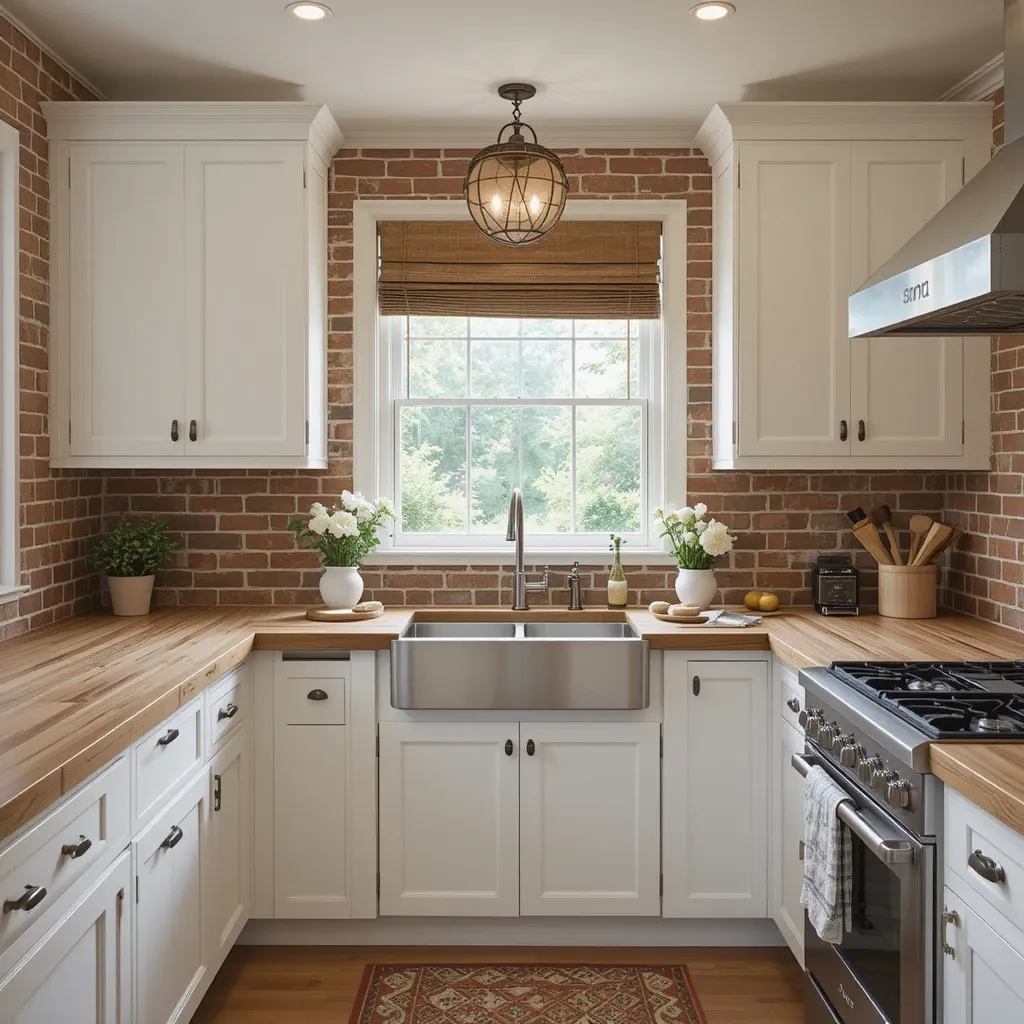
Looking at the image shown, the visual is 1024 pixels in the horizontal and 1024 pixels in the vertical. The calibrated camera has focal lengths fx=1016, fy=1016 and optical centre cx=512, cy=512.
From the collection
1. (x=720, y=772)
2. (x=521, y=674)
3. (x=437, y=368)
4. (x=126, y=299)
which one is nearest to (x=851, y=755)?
(x=720, y=772)

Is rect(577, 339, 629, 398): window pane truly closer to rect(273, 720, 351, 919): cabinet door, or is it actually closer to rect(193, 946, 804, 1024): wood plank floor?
rect(273, 720, 351, 919): cabinet door

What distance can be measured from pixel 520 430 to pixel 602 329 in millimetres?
495

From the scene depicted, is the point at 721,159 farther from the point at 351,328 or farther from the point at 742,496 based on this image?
the point at 351,328

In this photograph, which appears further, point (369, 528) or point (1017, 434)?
point (369, 528)

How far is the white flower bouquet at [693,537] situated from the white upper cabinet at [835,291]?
0.81 ft

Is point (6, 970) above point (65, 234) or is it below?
below

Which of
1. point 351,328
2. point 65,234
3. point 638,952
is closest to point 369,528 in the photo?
point 351,328

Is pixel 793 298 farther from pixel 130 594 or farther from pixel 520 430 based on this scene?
pixel 130 594

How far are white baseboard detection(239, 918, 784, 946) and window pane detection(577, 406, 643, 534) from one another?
140cm

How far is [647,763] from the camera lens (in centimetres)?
319

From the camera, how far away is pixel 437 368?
12.7 feet

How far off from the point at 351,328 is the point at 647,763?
187 cm

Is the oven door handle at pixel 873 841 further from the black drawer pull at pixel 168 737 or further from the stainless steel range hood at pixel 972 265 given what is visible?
the black drawer pull at pixel 168 737

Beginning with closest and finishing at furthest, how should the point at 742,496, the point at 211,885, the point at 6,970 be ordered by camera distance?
the point at 6,970 → the point at 211,885 → the point at 742,496
